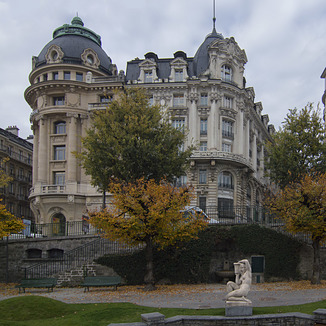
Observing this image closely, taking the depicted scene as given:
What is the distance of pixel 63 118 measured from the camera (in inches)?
1864

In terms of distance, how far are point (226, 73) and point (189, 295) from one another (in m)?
32.5

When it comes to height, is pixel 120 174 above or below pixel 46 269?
above

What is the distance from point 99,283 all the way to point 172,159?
10.5m

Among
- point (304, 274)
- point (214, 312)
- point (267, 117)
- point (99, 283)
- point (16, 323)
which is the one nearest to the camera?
Result: point (16, 323)

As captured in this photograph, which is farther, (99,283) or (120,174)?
(120,174)

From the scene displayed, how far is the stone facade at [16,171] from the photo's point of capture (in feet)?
188

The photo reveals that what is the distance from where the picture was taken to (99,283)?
23.6m

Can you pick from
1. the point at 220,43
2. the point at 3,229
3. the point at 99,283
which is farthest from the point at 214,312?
the point at 220,43

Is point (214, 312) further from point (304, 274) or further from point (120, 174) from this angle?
point (120, 174)

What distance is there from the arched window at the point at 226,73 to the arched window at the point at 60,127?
61.7 feet

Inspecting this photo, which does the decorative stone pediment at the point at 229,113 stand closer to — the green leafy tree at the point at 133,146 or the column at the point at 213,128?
the column at the point at 213,128

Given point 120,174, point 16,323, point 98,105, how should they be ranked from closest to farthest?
point 16,323 → point 120,174 → point 98,105

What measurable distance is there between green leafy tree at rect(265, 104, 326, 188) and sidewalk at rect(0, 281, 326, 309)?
44.1ft

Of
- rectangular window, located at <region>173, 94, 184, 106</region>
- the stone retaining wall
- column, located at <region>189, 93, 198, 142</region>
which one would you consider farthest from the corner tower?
the stone retaining wall
